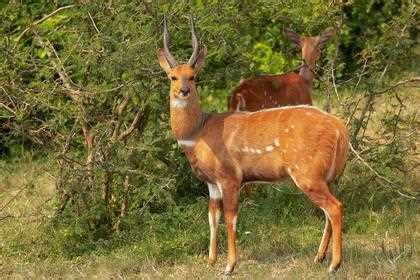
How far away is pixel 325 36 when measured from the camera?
39.3 ft

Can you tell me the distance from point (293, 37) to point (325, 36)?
0.40 metres

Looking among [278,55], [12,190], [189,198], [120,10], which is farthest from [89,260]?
[278,55]

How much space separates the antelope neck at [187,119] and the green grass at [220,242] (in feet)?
3.72

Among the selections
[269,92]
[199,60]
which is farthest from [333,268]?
[269,92]

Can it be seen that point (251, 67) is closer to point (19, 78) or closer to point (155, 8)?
point (155, 8)

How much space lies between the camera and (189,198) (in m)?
10.4

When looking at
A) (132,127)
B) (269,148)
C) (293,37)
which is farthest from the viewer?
(293,37)

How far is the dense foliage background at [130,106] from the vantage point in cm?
962

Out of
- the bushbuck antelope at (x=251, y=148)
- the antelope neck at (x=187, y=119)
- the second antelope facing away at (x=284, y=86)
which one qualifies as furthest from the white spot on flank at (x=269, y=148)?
the second antelope facing away at (x=284, y=86)

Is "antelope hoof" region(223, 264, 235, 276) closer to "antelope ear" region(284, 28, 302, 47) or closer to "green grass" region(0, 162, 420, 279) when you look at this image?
"green grass" region(0, 162, 420, 279)

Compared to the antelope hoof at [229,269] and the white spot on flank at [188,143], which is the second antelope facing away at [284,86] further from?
the antelope hoof at [229,269]

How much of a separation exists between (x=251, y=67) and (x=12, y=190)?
10.8ft

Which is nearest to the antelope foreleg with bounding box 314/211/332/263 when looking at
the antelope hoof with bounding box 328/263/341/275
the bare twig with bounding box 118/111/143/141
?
the antelope hoof with bounding box 328/263/341/275

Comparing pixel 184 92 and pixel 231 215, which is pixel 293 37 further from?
pixel 231 215
